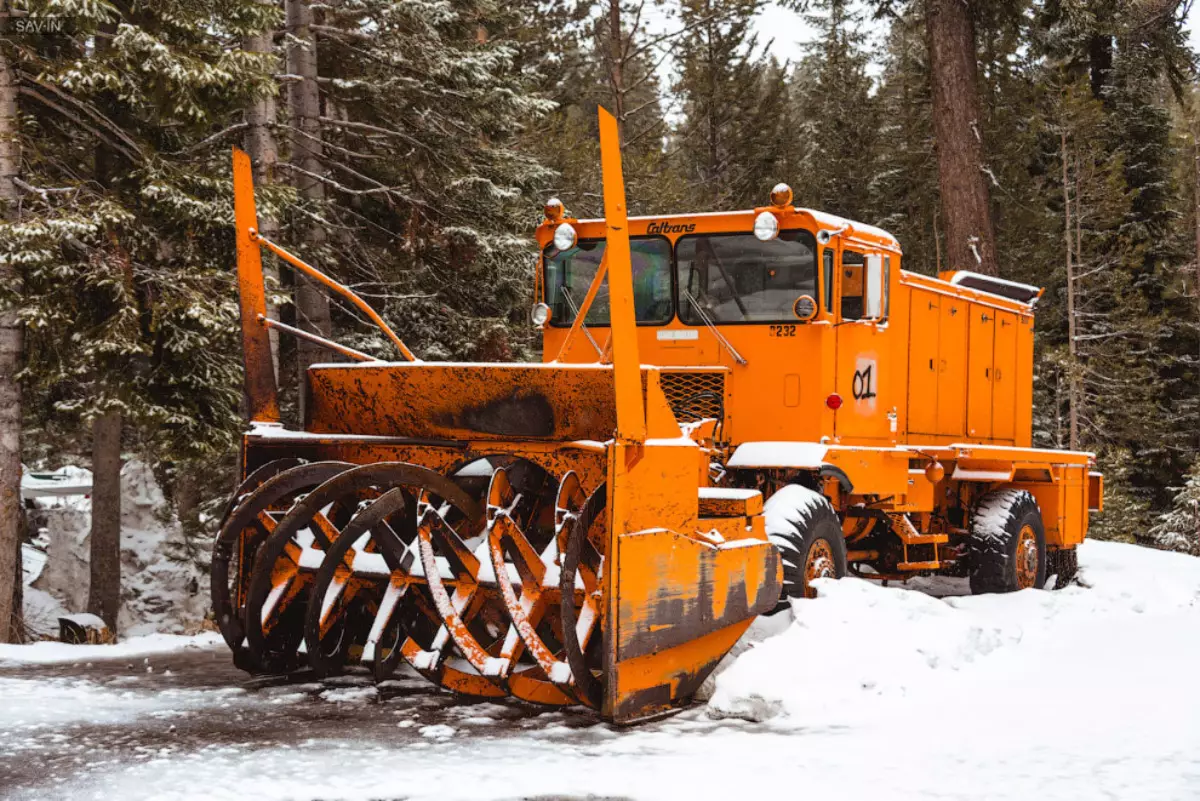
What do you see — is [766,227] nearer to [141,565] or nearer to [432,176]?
[432,176]

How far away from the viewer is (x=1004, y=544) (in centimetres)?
1013

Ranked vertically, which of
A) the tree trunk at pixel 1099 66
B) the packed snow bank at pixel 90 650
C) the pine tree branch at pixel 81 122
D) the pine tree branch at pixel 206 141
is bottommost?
the packed snow bank at pixel 90 650

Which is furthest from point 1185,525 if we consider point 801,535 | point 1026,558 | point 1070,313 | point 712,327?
point 801,535

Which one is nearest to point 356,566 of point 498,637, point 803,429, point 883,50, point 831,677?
point 498,637

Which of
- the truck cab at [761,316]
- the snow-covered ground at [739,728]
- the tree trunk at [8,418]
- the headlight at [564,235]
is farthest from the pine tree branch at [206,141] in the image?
the snow-covered ground at [739,728]

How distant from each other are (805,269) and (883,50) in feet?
122

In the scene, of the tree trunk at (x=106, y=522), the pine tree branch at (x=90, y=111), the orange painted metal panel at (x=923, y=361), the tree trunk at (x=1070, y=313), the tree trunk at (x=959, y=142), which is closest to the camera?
the orange painted metal panel at (x=923, y=361)

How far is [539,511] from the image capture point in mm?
6625

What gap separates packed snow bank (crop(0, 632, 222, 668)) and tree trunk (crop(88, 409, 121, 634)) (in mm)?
7666

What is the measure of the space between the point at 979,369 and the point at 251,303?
6.71m

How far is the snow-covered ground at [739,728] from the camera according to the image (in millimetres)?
4660

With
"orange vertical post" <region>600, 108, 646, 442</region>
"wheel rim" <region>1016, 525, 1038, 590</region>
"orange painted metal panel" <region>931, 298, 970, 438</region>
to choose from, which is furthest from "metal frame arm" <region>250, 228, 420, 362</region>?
"wheel rim" <region>1016, 525, 1038, 590</region>

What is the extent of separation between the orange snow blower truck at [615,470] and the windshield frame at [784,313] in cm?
2

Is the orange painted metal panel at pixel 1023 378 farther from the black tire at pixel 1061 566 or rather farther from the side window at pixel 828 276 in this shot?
the side window at pixel 828 276
